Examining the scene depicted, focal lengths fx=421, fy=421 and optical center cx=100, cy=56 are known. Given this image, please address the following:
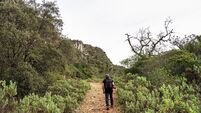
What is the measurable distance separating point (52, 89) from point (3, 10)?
16.5 ft

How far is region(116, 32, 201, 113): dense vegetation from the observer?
17.5 m

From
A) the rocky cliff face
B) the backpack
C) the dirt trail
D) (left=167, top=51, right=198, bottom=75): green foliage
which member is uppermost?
the rocky cliff face

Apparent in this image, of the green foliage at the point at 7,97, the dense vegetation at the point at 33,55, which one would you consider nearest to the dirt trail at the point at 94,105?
the dense vegetation at the point at 33,55

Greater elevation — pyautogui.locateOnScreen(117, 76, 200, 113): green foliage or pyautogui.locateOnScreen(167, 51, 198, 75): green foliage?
pyautogui.locateOnScreen(167, 51, 198, 75): green foliage

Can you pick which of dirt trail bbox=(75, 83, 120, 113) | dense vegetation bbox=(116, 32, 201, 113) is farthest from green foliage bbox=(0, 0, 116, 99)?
dense vegetation bbox=(116, 32, 201, 113)

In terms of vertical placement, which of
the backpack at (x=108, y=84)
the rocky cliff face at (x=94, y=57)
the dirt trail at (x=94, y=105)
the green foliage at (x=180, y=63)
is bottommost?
the dirt trail at (x=94, y=105)

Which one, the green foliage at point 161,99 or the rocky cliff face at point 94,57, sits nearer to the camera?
the green foliage at point 161,99

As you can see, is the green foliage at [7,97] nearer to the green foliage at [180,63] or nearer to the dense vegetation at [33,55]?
the dense vegetation at [33,55]

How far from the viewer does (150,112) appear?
15.4m

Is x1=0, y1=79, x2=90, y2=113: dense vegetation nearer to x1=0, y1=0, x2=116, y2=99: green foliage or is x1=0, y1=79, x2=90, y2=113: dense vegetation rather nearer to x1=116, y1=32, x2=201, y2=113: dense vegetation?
x1=0, y1=0, x2=116, y2=99: green foliage

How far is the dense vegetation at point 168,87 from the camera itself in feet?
57.5

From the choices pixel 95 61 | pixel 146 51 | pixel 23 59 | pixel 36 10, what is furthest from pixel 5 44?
pixel 95 61

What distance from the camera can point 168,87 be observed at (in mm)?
20172

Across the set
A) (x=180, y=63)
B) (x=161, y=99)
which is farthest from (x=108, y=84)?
(x=180, y=63)
